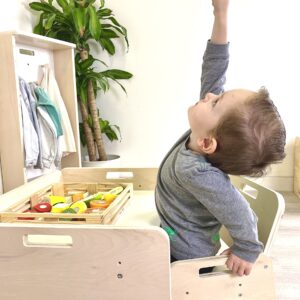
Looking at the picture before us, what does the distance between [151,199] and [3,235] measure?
0.70m

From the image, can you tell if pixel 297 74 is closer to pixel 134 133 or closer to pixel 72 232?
pixel 134 133

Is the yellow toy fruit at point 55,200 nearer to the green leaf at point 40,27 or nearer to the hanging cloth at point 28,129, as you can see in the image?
the hanging cloth at point 28,129

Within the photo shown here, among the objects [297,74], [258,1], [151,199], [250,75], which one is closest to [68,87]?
[151,199]

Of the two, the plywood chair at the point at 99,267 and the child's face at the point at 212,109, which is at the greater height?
the child's face at the point at 212,109

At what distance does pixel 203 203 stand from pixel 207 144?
148 mm

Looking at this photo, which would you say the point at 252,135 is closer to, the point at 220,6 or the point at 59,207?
the point at 220,6

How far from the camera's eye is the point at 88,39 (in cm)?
278

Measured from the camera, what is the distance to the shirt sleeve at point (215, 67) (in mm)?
989

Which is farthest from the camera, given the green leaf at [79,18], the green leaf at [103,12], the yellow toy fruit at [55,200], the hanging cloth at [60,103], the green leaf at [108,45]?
the green leaf at [108,45]

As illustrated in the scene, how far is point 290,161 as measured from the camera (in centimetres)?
280

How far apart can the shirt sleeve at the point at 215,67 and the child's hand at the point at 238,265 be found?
490 millimetres

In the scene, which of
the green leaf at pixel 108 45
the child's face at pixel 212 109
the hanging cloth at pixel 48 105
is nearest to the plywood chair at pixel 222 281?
the child's face at pixel 212 109

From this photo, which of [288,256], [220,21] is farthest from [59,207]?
[288,256]

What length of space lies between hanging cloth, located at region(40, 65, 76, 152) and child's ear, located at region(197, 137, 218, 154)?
152 cm
